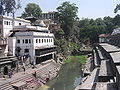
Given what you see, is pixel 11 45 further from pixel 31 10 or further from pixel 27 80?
pixel 31 10

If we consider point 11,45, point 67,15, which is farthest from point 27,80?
point 67,15

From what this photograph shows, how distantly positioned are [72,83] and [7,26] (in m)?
17.6

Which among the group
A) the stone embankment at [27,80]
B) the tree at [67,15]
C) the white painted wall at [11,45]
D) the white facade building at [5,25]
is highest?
the tree at [67,15]

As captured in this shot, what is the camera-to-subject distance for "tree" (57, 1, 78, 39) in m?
68.8

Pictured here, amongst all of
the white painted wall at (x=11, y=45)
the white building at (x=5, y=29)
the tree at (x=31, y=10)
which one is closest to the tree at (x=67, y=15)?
the tree at (x=31, y=10)

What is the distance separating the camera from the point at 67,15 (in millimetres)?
68750

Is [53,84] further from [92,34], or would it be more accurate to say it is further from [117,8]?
[117,8]

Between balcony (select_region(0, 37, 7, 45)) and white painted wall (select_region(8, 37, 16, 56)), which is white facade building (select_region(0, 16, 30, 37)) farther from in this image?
white painted wall (select_region(8, 37, 16, 56))

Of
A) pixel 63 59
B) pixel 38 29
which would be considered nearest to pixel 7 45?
pixel 38 29

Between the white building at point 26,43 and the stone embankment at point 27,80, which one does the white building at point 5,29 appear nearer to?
the white building at point 26,43

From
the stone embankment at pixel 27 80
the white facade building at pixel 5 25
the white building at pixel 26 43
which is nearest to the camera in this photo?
the stone embankment at pixel 27 80

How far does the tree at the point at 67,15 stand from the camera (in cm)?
6875

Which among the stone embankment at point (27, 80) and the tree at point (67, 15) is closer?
the stone embankment at point (27, 80)

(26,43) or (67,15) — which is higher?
(67,15)
